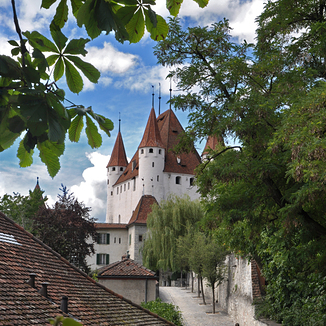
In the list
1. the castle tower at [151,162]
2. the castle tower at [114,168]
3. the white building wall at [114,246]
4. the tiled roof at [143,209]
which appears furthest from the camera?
the castle tower at [114,168]

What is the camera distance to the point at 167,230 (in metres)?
38.5

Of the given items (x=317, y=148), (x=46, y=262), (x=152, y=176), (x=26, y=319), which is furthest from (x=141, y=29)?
(x=152, y=176)

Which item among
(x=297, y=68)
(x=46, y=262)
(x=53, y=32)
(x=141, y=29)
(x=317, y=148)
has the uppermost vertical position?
(x=297, y=68)

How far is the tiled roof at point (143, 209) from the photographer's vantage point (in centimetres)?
4944

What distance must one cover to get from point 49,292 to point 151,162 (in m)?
47.1

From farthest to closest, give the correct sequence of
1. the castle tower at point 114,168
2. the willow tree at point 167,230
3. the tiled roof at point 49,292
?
1. the castle tower at point 114,168
2. the willow tree at point 167,230
3. the tiled roof at point 49,292

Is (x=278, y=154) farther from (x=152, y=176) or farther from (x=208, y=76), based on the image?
(x=152, y=176)

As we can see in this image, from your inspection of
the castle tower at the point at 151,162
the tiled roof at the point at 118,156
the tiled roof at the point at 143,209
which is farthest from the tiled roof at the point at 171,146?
the tiled roof at the point at 118,156

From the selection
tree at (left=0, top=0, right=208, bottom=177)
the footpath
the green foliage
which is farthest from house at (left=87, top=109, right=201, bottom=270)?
tree at (left=0, top=0, right=208, bottom=177)

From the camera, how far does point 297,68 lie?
11164 millimetres

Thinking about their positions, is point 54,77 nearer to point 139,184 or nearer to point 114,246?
point 114,246

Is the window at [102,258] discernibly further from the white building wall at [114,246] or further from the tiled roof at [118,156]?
the tiled roof at [118,156]

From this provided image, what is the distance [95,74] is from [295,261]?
954 cm

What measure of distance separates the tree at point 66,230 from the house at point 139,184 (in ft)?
61.9
